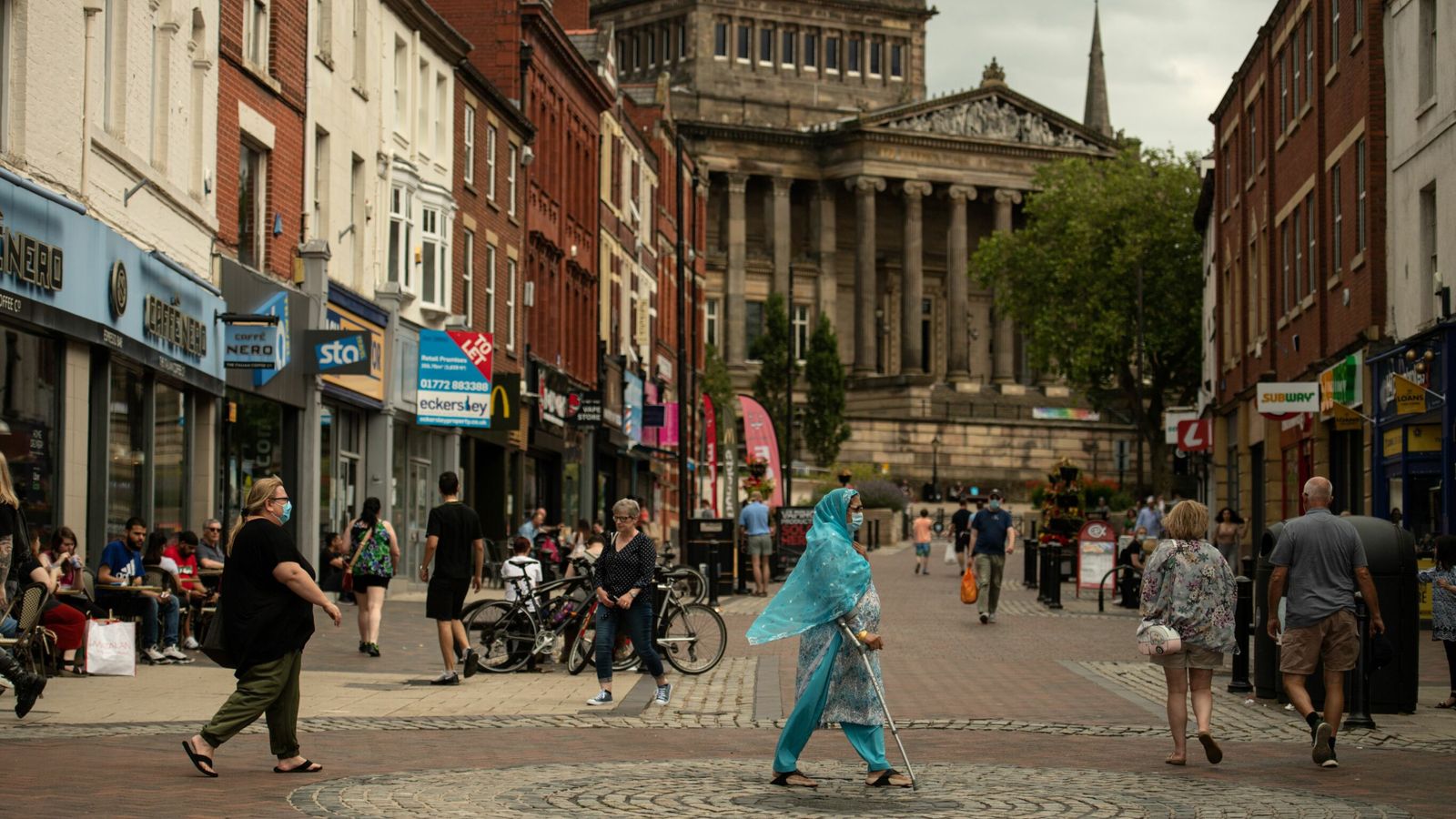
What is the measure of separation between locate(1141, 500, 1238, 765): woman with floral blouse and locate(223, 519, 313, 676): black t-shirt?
4.93 m

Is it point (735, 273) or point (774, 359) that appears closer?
point (774, 359)

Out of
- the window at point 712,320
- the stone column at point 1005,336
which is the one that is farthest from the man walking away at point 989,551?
the stone column at point 1005,336

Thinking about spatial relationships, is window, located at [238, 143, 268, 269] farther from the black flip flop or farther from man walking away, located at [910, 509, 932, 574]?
man walking away, located at [910, 509, 932, 574]

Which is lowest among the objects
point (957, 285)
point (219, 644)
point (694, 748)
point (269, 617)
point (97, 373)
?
point (694, 748)

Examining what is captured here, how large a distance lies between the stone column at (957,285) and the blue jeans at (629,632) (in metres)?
89.6

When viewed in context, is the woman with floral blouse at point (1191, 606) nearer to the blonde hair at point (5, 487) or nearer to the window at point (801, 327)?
the blonde hair at point (5, 487)

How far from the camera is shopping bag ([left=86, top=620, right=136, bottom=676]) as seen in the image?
18.0 metres

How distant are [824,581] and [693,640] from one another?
818 centimetres

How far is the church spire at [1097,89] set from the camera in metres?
130

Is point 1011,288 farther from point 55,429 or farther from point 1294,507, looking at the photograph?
point 55,429

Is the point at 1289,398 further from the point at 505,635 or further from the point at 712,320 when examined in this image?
the point at 712,320

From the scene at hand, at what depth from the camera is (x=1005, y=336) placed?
111 m

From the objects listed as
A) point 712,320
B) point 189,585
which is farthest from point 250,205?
point 712,320

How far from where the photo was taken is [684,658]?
65.2 feet
